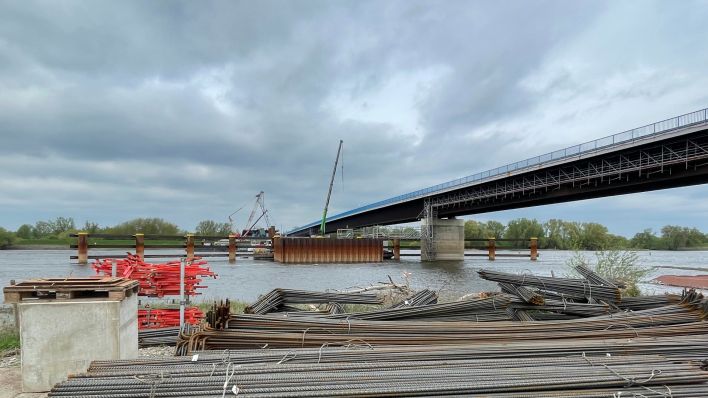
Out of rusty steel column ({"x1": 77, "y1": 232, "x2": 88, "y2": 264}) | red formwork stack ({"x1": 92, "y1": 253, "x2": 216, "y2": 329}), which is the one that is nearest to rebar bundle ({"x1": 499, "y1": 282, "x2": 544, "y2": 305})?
red formwork stack ({"x1": 92, "y1": 253, "x2": 216, "y2": 329})

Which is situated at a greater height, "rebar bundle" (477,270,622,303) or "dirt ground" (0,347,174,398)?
"rebar bundle" (477,270,622,303)

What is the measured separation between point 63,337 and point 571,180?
3302 centimetres

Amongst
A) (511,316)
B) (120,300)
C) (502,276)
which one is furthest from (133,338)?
(502,276)

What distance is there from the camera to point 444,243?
5722 centimetres

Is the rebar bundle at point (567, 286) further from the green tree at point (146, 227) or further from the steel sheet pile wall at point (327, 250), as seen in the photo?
the green tree at point (146, 227)

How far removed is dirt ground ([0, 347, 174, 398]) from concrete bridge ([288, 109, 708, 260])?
2577 cm

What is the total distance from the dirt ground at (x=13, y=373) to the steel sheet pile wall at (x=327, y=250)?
149 ft

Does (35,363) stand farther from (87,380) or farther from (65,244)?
(65,244)

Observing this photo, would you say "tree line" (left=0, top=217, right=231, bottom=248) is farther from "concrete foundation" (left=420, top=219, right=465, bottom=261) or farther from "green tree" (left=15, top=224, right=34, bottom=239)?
"concrete foundation" (left=420, top=219, right=465, bottom=261)

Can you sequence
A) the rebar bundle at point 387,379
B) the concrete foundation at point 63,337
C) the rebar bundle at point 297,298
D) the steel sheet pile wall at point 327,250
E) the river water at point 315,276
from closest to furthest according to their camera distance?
the rebar bundle at point 387,379 < the concrete foundation at point 63,337 < the rebar bundle at point 297,298 < the river water at point 315,276 < the steel sheet pile wall at point 327,250

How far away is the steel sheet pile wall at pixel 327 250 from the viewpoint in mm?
53094

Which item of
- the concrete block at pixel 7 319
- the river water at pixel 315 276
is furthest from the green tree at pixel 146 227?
the concrete block at pixel 7 319

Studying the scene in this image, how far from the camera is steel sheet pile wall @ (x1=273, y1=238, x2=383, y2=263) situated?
174 ft

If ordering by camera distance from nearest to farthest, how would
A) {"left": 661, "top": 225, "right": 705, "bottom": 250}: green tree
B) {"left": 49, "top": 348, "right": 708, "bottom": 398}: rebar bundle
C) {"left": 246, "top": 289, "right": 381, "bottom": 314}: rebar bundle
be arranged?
{"left": 49, "top": 348, "right": 708, "bottom": 398}: rebar bundle, {"left": 246, "top": 289, "right": 381, "bottom": 314}: rebar bundle, {"left": 661, "top": 225, "right": 705, "bottom": 250}: green tree
